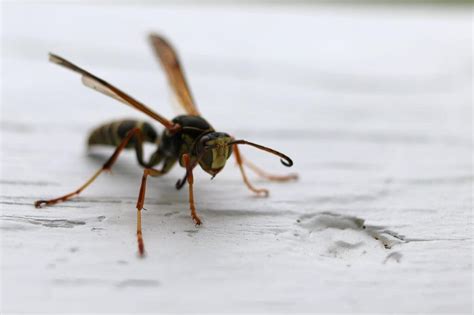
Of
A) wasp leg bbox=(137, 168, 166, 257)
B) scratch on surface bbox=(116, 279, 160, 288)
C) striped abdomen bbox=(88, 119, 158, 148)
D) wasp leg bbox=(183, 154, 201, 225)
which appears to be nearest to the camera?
scratch on surface bbox=(116, 279, 160, 288)

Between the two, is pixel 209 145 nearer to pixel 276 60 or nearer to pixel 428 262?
pixel 428 262

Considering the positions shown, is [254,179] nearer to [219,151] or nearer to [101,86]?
[219,151]

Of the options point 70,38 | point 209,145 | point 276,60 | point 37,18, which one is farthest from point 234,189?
point 37,18

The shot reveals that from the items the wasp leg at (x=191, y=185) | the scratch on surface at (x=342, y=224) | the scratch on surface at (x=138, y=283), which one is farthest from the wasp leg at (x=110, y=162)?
the scratch on surface at (x=342, y=224)

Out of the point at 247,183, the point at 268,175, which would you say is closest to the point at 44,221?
the point at 247,183

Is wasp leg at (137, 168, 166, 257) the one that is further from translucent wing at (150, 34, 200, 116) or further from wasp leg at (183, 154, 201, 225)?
translucent wing at (150, 34, 200, 116)

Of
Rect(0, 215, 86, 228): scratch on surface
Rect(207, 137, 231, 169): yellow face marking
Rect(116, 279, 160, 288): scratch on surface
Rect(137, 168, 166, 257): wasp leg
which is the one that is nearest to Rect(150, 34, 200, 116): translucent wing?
Rect(137, 168, 166, 257): wasp leg
